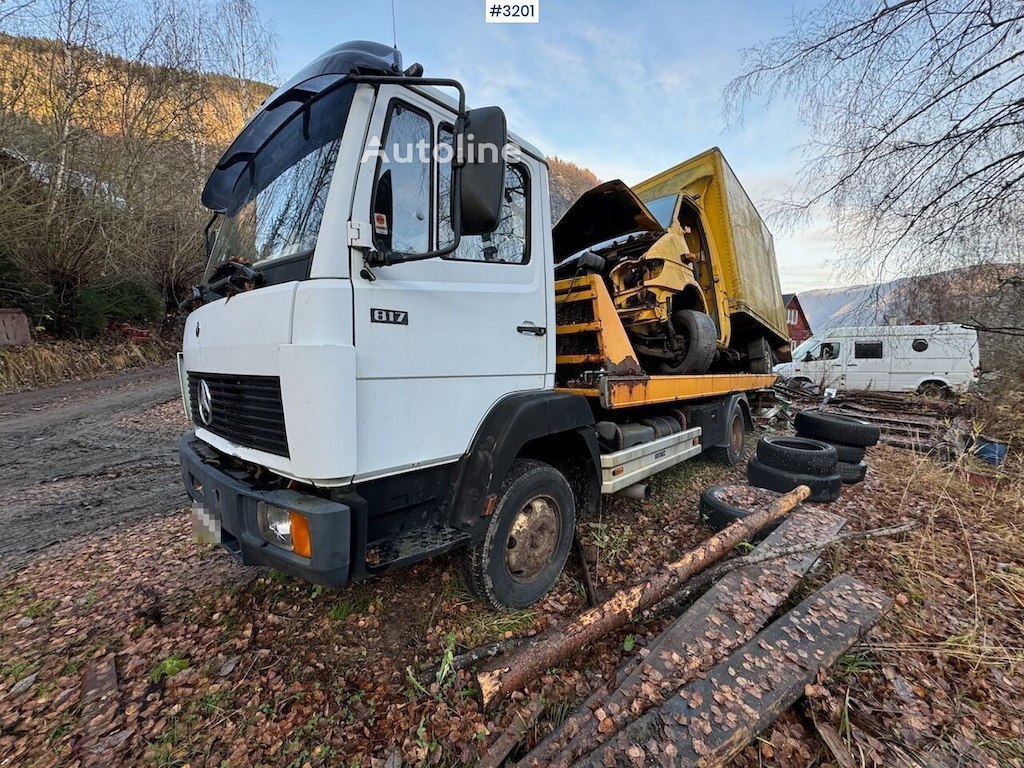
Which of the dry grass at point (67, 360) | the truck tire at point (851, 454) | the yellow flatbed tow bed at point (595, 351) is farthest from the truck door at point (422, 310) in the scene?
the dry grass at point (67, 360)

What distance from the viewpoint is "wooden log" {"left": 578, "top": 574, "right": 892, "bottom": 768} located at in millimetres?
1558

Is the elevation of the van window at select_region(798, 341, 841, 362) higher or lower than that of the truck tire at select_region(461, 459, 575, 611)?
higher

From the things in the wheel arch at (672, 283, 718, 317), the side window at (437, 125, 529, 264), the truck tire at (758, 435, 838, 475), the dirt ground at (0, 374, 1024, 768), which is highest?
the side window at (437, 125, 529, 264)

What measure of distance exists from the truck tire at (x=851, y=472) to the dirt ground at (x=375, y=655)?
821mm

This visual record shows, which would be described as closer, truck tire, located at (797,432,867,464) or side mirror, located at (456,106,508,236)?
side mirror, located at (456,106,508,236)

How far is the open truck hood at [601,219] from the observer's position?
163 inches

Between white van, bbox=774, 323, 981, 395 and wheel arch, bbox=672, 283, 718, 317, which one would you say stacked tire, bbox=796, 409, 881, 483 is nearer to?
wheel arch, bbox=672, 283, 718, 317

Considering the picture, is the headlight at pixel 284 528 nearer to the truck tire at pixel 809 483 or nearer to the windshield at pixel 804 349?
the truck tire at pixel 809 483

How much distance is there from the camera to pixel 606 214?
437 centimetres

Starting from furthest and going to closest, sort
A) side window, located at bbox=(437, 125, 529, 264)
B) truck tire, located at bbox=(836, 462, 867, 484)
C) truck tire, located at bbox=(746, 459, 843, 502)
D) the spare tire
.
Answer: truck tire, located at bbox=(836, 462, 867, 484) < truck tire, located at bbox=(746, 459, 843, 502) < the spare tire < side window, located at bbox=(437, 125, 529, 264)

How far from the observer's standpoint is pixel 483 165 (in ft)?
6.22

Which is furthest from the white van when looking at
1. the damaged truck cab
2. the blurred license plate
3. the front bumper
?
the blurred license plate

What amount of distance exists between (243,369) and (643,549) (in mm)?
2961

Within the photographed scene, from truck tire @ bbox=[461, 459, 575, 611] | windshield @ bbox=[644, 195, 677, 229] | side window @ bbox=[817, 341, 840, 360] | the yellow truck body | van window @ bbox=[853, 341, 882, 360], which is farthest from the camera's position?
side window @ bbox=[817, 341, 840, 360]
